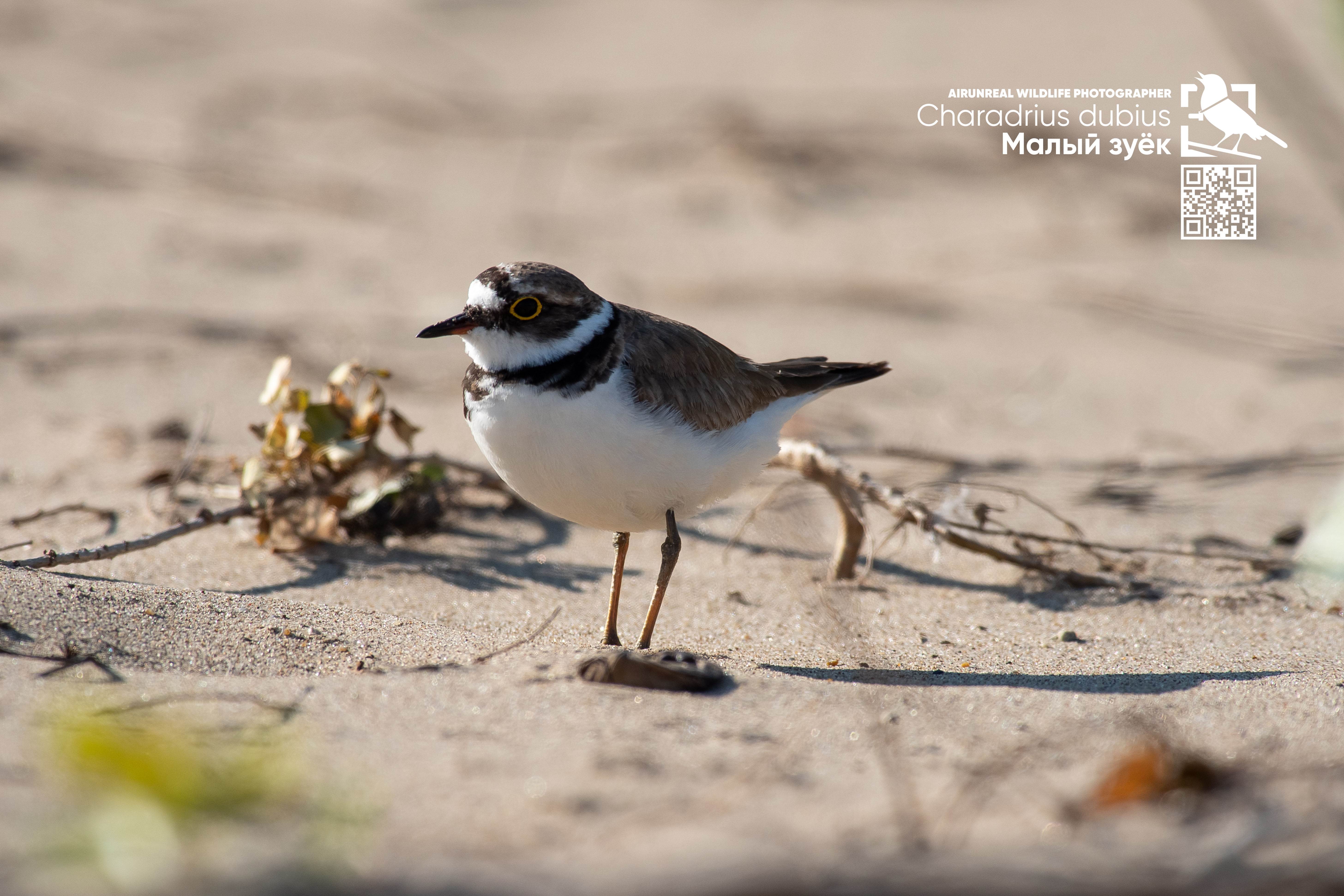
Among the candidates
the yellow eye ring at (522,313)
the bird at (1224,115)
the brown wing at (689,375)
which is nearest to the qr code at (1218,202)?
the bird at (1224,115)

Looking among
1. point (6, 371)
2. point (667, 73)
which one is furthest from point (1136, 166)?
point (6, 371)

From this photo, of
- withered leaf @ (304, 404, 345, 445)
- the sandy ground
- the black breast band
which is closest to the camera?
the sandy ground

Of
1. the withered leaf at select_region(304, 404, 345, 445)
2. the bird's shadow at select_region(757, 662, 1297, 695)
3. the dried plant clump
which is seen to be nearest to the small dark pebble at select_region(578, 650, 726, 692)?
the bird's shadow at select_region(757, 662, 1297, 695)

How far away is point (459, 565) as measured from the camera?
14.3 ft

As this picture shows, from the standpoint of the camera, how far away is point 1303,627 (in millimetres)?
3832

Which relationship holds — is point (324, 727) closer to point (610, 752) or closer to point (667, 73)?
point (610, 752)

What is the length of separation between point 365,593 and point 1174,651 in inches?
105

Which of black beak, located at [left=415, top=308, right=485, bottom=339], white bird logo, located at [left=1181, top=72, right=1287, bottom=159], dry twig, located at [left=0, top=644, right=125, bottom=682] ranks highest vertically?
white bird logo, located at [left=1181, top=72, right=1287, bottom=159]

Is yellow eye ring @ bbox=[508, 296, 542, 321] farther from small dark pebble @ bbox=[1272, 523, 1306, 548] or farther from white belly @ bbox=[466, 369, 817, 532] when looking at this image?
small dark pebble @ bbox=[1272, 523, 1306, 548]

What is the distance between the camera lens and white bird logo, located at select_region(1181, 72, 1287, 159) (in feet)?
28.7

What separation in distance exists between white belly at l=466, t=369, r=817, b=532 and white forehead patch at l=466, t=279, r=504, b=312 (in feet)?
0.82

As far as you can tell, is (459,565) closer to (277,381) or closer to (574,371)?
(277,381)

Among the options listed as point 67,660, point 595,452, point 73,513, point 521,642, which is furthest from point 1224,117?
point 67,660

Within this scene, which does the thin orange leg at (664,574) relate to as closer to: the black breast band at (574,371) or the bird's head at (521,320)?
the black breast band at (574,371)
